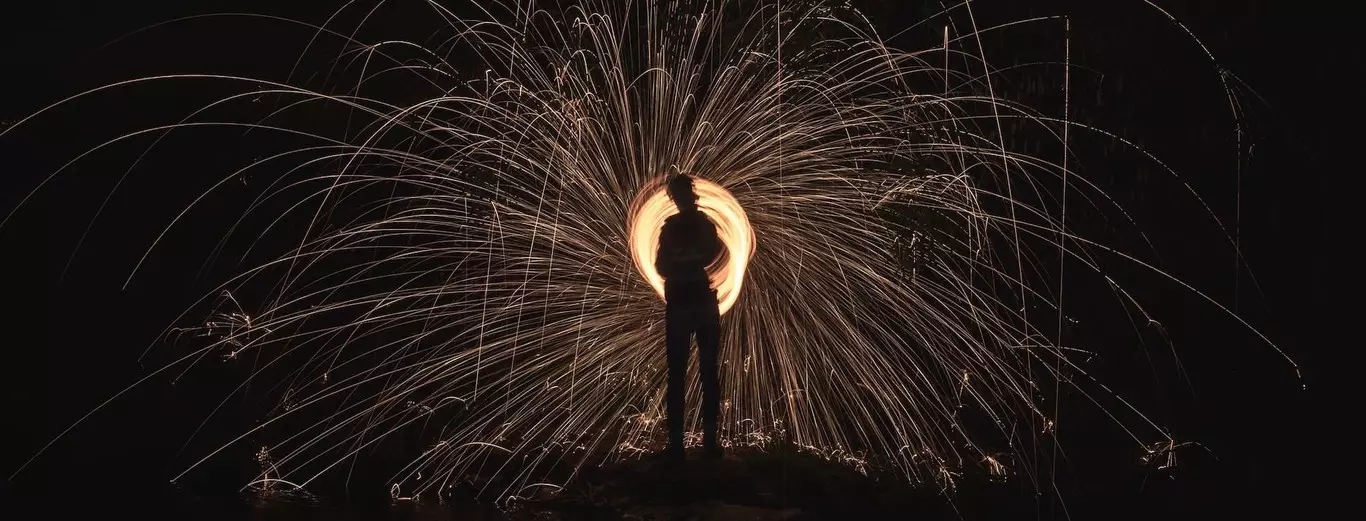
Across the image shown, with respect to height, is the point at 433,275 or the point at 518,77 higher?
the point at 518,77

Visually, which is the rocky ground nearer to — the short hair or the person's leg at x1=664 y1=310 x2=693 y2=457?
the person's leg at x1=664 y1=310 x2=693 y2=457

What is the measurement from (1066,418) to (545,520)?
475 cm

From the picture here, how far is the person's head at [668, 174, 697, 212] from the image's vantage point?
21.1 ft

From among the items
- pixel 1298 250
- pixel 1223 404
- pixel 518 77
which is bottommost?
pixel 1223 404

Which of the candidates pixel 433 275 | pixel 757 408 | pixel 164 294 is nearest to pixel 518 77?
pixel 433 275

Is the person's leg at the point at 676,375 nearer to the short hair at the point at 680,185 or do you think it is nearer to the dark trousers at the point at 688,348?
the dark trousers at the point at 688,348

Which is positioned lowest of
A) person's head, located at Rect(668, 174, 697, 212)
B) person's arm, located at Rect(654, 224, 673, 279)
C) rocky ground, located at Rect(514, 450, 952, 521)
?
rocky ground, located at Rect(514, 450, 952, 521)

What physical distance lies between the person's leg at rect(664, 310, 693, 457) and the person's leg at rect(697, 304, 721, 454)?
10 centimetres

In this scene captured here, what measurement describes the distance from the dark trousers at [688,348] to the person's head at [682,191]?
592mm

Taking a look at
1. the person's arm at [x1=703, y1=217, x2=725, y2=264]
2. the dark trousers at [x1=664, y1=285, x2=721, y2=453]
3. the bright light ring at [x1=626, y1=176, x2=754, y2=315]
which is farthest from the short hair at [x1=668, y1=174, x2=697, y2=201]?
the dark trousers at [x1=664, y1=285, x2=721, y2=453]

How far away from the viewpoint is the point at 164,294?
11.7 m

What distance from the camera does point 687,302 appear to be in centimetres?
668

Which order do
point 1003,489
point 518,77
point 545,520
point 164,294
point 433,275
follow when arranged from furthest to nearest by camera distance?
point 164,294
point 433,275
point 518,77
point 1003,489
point 545,520

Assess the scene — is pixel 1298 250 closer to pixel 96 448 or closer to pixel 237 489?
pixel 237 489
